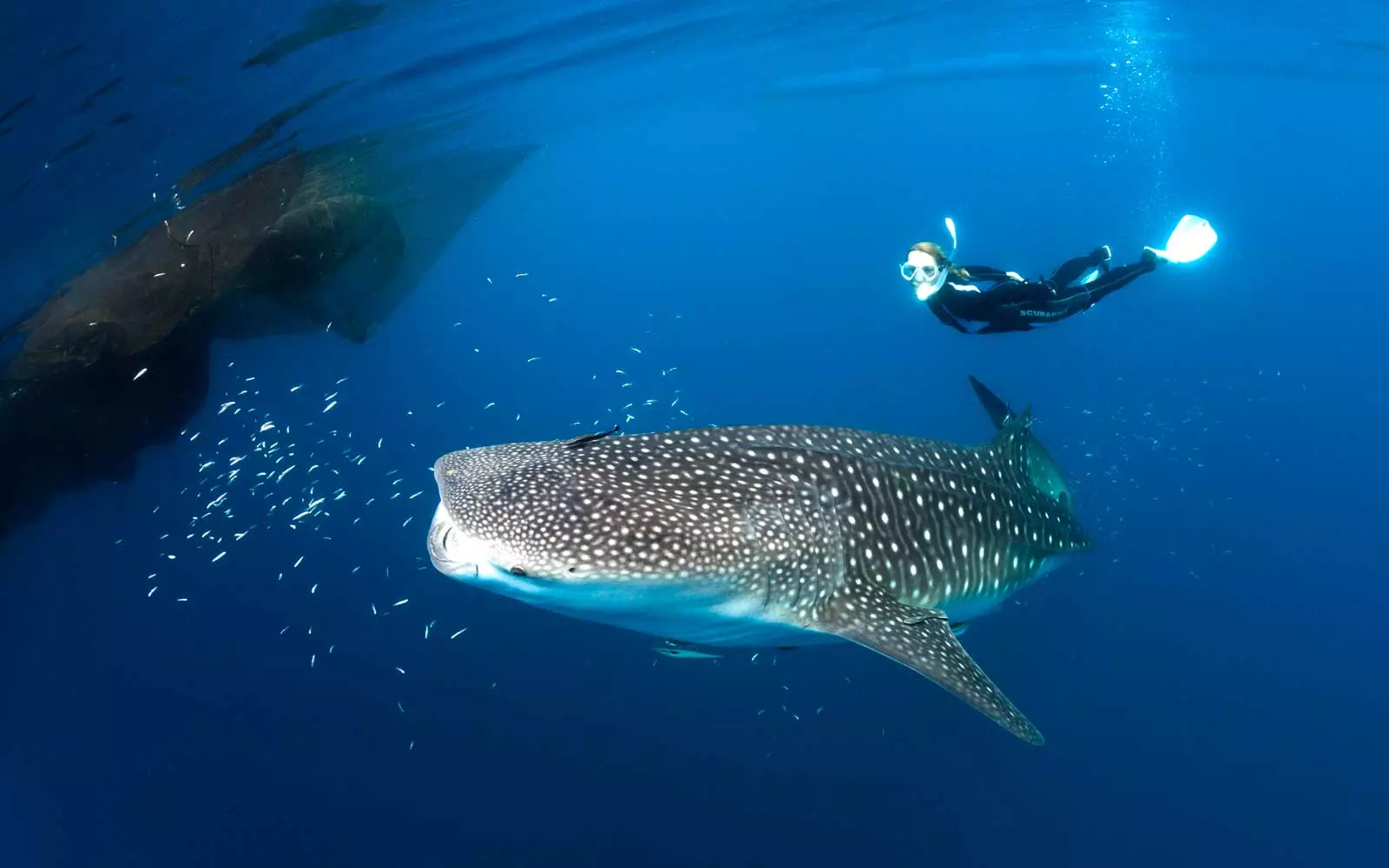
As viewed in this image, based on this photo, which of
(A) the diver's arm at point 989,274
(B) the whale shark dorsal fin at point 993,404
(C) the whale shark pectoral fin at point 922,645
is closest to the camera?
(C) the whale shark pectoral fin at point 922,645

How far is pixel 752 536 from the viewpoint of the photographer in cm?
454

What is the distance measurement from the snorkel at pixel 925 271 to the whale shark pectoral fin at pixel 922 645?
4.55 metres

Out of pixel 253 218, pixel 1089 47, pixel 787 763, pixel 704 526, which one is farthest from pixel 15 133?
pixel 1089 47

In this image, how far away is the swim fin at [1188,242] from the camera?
11773mm

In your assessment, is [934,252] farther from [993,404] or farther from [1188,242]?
[1188,242]

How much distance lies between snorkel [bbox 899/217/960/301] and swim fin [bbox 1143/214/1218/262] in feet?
16.4

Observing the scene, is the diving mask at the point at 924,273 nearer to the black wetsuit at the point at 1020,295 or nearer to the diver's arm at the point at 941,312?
the black wetsuit at the point at 1020,295

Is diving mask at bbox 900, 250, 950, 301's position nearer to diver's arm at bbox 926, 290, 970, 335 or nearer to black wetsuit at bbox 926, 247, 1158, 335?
black wetsuit at bbox 926, 247, 1158, 335

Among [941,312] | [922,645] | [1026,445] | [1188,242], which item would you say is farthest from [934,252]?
[1188,242]

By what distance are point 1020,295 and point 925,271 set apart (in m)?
2.19

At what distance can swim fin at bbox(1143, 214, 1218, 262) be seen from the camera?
1177 centimetres

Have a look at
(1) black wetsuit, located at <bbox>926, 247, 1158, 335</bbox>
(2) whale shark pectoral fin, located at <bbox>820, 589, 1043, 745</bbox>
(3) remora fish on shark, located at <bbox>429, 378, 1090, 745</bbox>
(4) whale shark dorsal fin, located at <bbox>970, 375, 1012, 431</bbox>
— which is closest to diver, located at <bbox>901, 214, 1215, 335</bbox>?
(1) black wetsuit, located at <bbox>926, 247, 1158, 335</bbox>

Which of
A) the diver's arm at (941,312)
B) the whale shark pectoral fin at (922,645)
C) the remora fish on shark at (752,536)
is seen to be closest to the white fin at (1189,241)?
the diver's arm at (941,312)

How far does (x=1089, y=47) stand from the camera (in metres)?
28.1
